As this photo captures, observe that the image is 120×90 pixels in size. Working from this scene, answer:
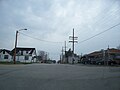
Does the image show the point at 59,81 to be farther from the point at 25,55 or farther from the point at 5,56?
the point at 5,56

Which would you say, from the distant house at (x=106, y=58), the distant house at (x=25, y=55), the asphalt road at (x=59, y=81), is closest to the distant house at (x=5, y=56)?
the distant house at (x=25, y=55)

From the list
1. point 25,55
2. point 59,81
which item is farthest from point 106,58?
point 25,55

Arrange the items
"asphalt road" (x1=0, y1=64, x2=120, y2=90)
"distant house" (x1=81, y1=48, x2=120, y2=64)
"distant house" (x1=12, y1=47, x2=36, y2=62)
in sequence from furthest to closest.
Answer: "distant house" (x1=12, y1=47, x2=36, y2=62)
"distant house" (x1=81, y1=48, x2=120, y2=64)
"asphalt road" (x1=0, y1=64, x2=120, y2=90)

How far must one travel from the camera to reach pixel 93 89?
7965 mm

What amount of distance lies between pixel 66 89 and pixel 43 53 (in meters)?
144

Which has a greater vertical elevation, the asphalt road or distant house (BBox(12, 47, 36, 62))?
distant house (BBox(12, 47, 36, 62))

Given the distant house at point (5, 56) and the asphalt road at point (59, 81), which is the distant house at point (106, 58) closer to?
the asphalt road at point (59, 81)

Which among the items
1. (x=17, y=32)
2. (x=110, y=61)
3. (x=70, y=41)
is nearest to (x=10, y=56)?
(x=70, y=41)

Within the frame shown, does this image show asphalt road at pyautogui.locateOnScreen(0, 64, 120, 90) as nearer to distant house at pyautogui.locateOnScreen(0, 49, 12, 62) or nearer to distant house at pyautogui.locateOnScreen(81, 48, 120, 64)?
distant house at pyautogui.locateOnScreen(81, 48, 120, 64)

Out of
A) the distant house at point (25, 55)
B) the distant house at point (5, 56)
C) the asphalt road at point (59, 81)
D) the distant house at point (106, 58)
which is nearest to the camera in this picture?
the asphalt road at point (59, 81)

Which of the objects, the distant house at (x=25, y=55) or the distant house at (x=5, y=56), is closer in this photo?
the distant house at (x=5, y=56)

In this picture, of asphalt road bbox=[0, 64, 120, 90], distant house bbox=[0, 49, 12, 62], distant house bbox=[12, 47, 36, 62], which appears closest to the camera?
asphalt road bbox=[0, 64, 120, 90]

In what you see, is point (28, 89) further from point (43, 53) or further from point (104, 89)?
point (43, 53)

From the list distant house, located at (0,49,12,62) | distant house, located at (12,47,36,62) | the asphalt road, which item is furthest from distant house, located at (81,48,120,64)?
distant house, located at (0,49,12,62)
